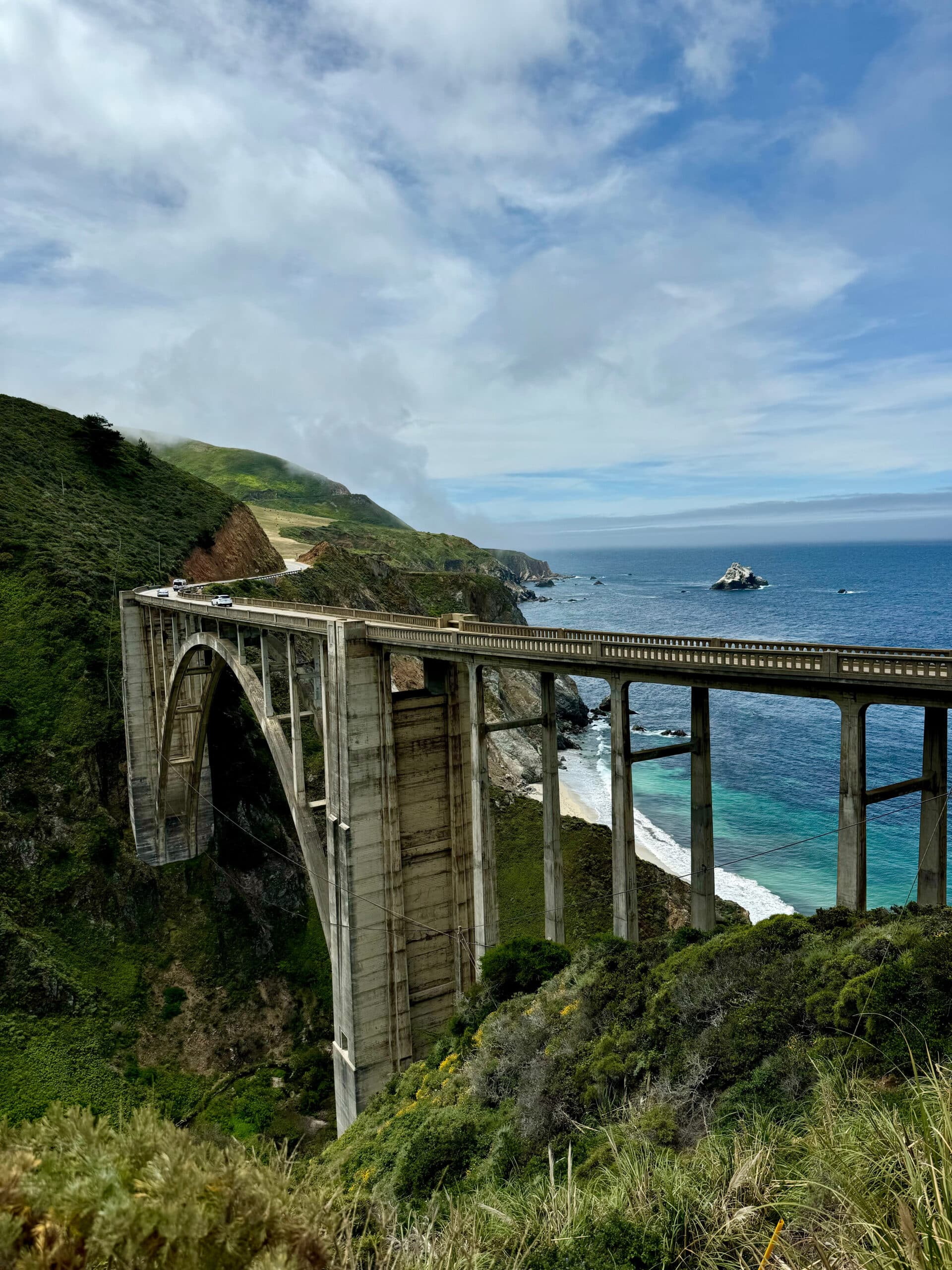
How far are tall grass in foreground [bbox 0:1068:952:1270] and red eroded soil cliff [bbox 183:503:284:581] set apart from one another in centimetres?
5867

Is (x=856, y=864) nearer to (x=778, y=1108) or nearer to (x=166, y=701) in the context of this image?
(x=778, y=1108)

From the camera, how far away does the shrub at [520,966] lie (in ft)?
72.7

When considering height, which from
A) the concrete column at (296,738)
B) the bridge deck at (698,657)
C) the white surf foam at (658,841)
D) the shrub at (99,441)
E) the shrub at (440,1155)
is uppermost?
the shrub at (99,441)

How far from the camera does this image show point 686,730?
242ft

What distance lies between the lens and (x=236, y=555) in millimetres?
70625

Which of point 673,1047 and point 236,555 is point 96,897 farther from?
point 236,555

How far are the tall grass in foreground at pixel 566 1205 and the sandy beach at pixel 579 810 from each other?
120 ft

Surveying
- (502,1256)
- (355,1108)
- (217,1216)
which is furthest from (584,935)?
(217,1216)

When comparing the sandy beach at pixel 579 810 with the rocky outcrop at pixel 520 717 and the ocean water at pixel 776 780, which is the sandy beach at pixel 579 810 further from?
the rocky outcrop at pixel 520 717

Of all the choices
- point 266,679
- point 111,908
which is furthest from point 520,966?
point 111,908

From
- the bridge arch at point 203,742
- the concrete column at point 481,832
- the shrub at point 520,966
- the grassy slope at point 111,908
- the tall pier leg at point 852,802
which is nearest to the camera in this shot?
the tall pier leg at point 852,802

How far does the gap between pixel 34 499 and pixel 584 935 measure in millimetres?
51741

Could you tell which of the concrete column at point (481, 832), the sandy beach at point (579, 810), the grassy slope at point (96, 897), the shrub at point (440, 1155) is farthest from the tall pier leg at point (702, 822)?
the sandy beach at point (579, 810)

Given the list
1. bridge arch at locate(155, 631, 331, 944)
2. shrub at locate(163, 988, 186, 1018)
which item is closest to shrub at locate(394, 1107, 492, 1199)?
bridge arch at locate(155, 631, 331, 944)
